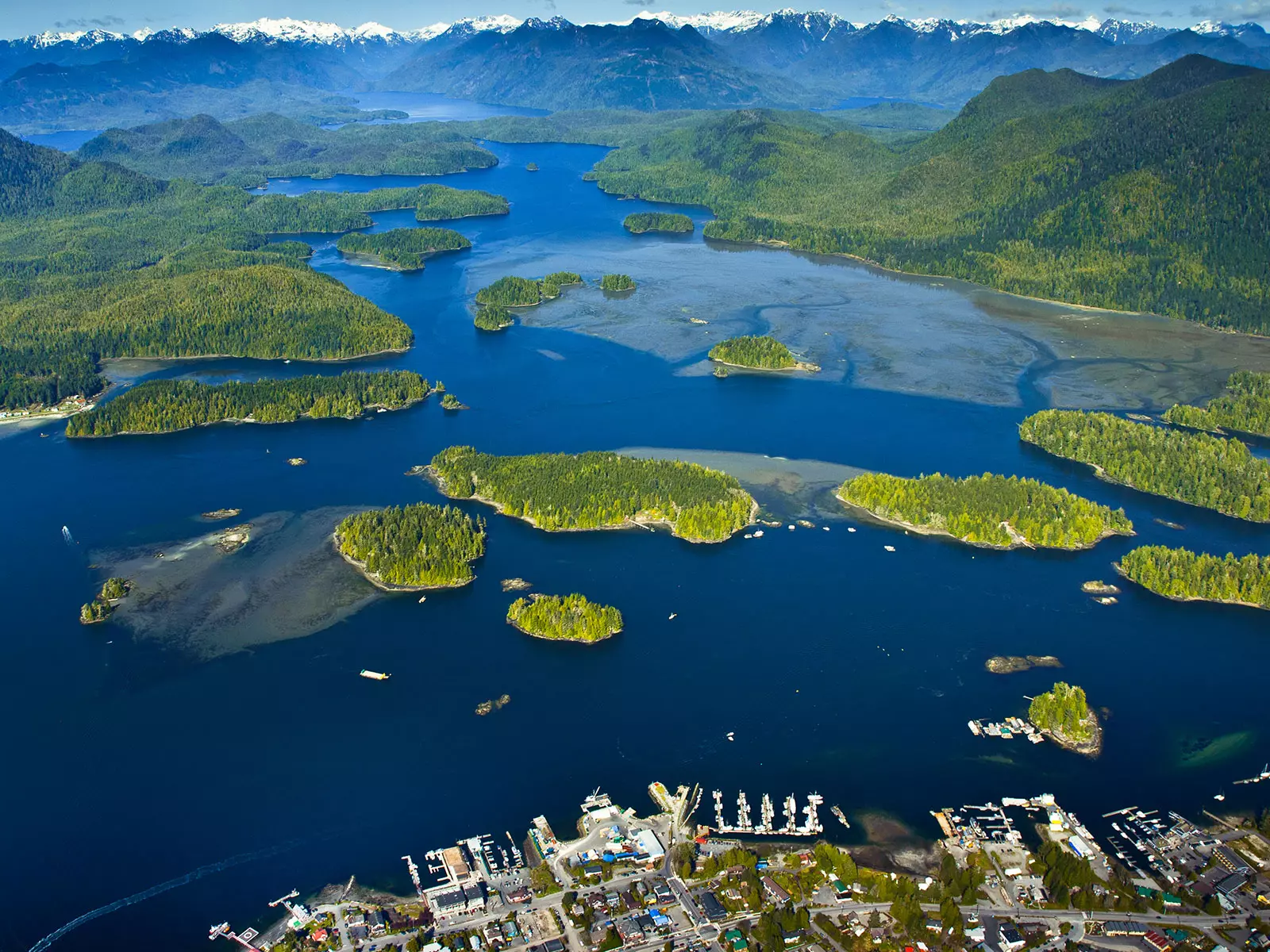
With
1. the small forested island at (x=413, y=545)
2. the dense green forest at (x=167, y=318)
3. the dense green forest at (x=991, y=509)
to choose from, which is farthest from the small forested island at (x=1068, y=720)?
the dense green forest at (x=167, y=318)

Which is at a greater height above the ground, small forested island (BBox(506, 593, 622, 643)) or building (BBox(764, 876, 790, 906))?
small forested island (BBox(506, 593, 622, 643))

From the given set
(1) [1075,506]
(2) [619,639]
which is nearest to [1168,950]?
(2) [619,639]

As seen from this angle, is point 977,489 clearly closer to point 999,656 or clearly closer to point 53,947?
point 999,656

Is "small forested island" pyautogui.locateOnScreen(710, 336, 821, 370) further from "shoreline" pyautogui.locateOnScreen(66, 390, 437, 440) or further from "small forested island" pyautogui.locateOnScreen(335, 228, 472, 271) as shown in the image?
"small forested island" pyautogui.locateOnScreen(335, 228, 472, 271)

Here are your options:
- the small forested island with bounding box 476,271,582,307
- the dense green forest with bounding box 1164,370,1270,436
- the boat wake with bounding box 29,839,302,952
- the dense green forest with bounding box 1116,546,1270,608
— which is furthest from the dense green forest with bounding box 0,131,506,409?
the dense green forest with bounding box 1116,546,1270,608

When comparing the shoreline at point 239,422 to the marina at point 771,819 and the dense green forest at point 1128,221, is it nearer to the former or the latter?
the marina at point 771,819
